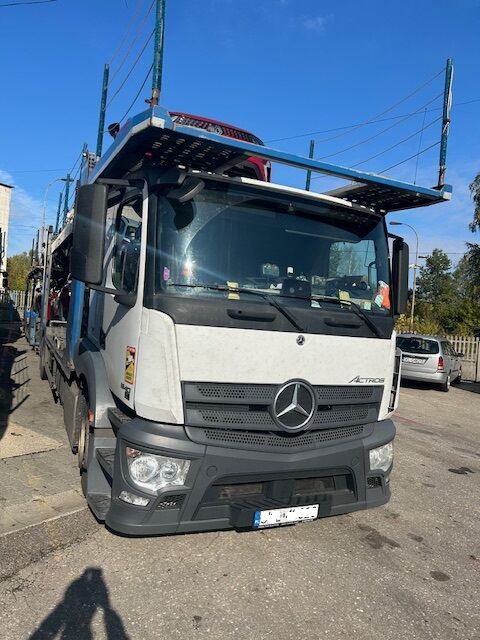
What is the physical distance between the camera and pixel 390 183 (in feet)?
13.1

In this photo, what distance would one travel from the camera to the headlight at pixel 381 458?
3.82 meters

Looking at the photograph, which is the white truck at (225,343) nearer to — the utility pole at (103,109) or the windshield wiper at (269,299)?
the windshield wiper at (269,299)

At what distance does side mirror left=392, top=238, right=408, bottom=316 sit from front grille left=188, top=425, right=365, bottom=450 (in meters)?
1.29

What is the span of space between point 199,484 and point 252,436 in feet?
1.50

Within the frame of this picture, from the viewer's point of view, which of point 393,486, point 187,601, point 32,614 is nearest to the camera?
point 32,614

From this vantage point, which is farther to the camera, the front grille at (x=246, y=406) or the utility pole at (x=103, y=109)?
the utility pole at (x=103, y=109)

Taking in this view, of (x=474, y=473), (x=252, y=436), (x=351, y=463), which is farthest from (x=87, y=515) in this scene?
(x=474, y=473)

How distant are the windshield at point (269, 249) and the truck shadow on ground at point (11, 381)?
13.2 feet

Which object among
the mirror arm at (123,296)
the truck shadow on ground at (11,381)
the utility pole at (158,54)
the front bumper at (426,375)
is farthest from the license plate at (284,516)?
the front bumper at (426,375)

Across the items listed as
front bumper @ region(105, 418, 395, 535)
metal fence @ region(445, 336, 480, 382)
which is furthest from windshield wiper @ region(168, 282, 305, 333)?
metal fence @ region(445, 336, 480, 382)

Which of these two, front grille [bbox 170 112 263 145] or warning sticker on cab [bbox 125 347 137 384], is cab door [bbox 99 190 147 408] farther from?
front grille [bbox 170 112 263 145]

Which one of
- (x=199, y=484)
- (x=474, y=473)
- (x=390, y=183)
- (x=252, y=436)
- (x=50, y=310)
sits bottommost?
Result: (x=474, y=473)

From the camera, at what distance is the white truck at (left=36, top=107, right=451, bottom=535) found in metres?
3.19

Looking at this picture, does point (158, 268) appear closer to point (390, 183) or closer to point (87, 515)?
point (390, 183)
